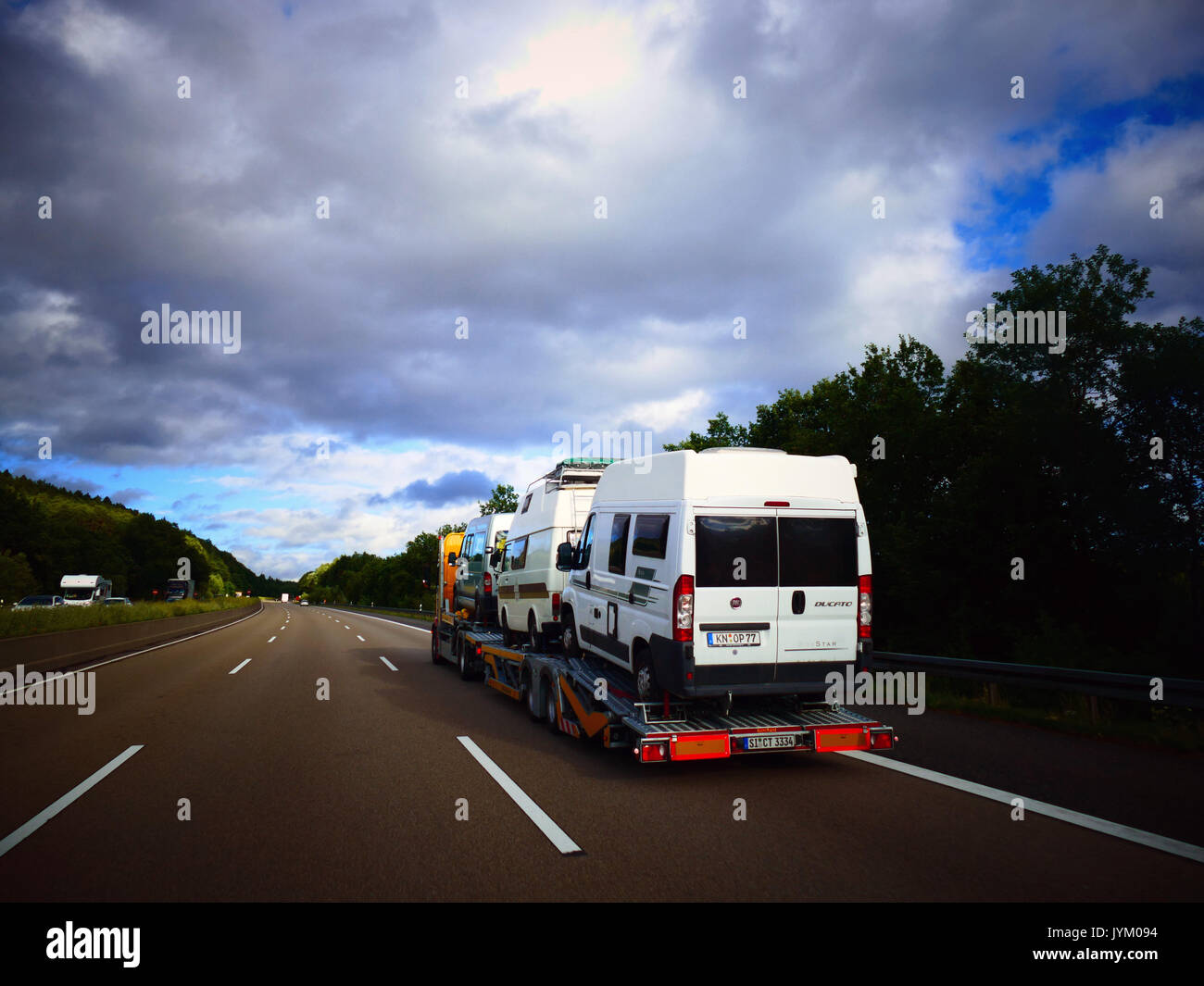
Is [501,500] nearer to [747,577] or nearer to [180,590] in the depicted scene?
[180,590]

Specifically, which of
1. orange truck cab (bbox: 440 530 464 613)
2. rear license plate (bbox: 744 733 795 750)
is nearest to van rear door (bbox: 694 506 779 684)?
rear license plate (bbox: 744 733 795 750)

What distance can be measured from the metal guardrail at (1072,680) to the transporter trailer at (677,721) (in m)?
2.72

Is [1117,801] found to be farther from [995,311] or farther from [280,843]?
[995,311]

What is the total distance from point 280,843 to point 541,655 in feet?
17.2

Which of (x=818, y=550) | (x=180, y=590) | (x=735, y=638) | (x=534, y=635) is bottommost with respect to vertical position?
(x=180, y=590)

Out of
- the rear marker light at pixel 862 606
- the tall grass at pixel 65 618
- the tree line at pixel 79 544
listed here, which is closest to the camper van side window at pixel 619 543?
the rear marker light at pixel 862 606

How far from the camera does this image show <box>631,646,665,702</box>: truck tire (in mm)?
7152

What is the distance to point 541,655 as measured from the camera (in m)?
10.1

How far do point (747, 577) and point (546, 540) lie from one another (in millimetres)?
5184

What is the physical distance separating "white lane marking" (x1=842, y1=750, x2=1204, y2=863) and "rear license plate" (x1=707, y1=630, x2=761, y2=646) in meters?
1.87

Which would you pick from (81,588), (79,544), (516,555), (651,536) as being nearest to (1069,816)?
(651,536)

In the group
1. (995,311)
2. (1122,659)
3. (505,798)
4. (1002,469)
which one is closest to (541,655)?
(505,798)

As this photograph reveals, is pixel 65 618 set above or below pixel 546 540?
below

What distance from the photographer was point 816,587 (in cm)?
706
